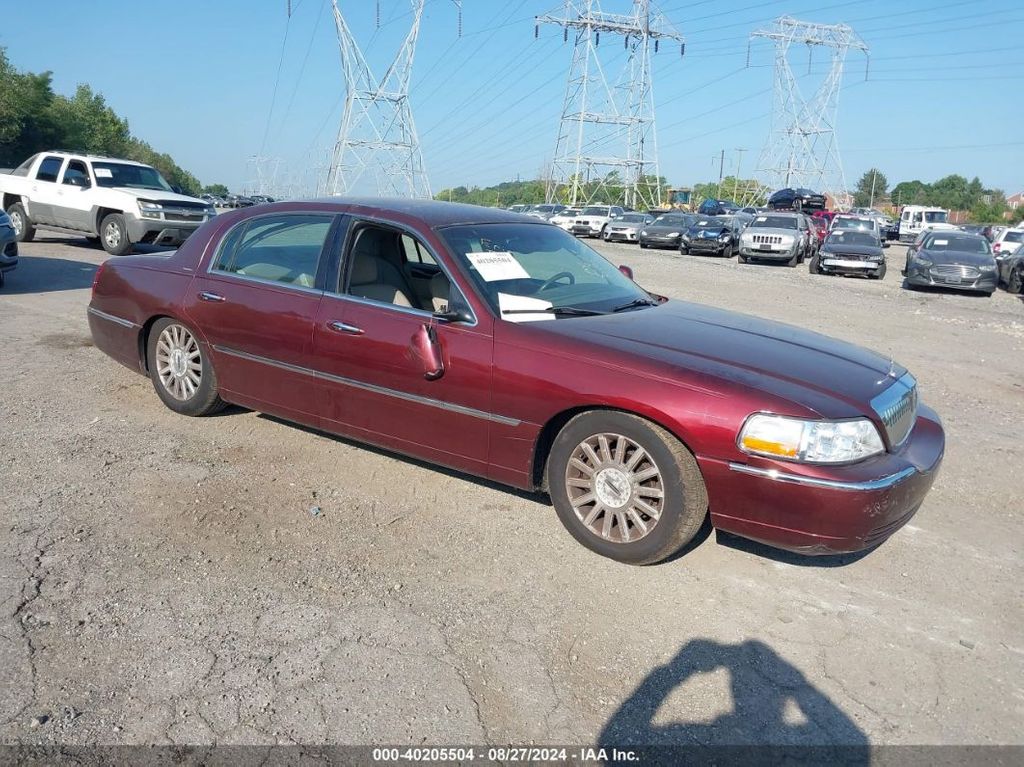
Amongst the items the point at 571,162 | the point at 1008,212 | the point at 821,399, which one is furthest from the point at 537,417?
the point at 1008,212

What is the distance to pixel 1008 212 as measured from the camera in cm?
8594

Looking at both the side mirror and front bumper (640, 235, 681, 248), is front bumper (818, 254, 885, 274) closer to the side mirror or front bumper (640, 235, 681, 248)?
front bumper (640, 235, 681, 248)

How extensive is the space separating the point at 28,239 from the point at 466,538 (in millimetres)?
16481

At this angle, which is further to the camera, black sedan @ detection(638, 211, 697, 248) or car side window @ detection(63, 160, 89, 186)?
black sedan @ detection(638, 211, 697, 248)

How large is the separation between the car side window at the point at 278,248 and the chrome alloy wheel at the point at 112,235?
11.3 meters

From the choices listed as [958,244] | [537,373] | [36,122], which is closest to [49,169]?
[537,373]

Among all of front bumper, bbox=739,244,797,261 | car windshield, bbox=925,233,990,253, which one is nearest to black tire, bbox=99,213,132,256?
front bumper, bbox=739,244,797,261

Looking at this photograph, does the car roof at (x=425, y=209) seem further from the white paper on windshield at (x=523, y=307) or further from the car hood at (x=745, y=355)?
the car hood at (x=745, y=355)

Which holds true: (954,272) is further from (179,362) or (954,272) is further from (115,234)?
(179,362)

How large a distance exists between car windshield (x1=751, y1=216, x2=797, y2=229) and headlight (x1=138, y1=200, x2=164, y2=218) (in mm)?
16874

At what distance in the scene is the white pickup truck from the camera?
15.2 meters

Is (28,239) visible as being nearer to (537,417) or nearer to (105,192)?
(105,192)

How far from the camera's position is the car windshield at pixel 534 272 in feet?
14.6

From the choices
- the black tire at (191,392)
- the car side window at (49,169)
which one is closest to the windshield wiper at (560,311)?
the black tire at (191,392)
